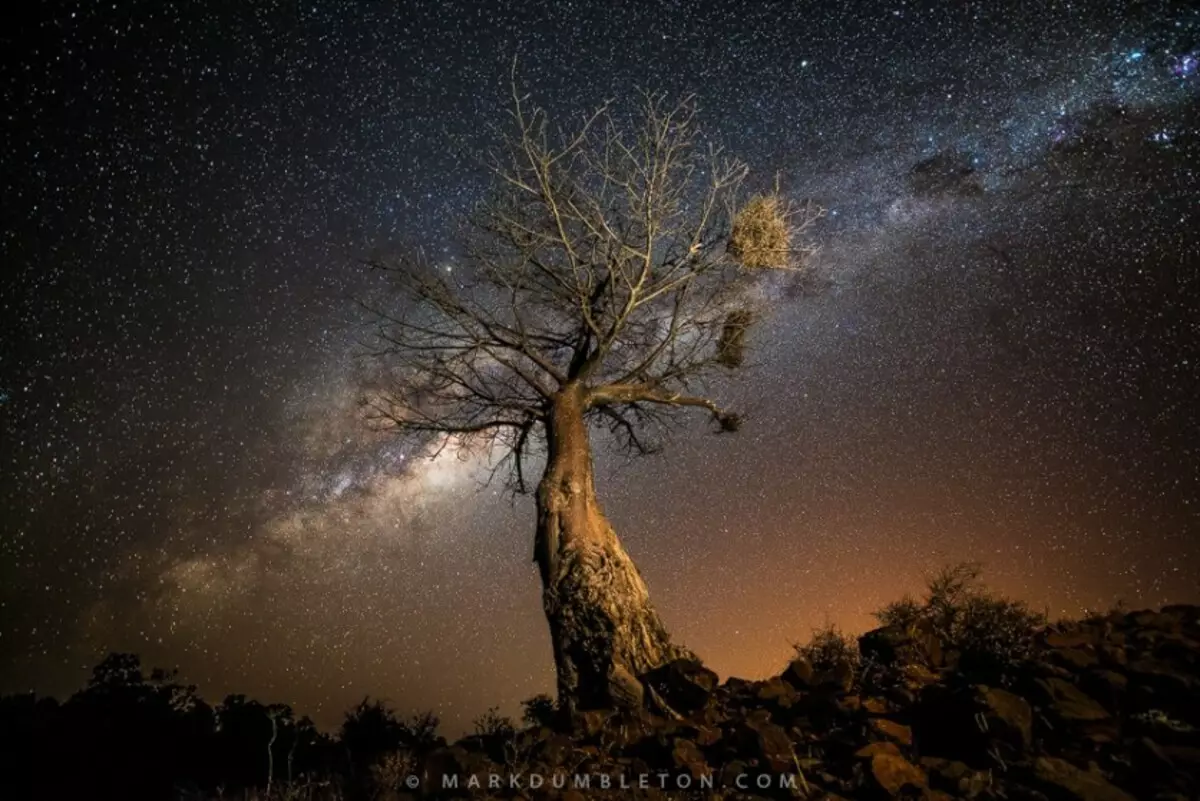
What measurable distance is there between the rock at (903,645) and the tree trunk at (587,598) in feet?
5.69

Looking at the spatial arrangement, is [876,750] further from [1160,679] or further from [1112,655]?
[1112,655]

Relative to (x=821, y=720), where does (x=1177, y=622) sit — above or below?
above

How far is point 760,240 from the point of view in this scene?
25.1 feet

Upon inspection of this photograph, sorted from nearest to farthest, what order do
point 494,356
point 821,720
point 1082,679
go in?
1. point 1082,679
2. point 821,720
3. point 494,356

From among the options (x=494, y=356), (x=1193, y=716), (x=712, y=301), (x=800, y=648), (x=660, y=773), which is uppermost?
(x=712, y=301)

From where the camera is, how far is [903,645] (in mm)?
5594

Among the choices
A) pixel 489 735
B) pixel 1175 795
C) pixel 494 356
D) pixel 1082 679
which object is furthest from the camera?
pixel 494 356

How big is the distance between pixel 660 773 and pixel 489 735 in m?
1.98

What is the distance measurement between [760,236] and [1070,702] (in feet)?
18.2

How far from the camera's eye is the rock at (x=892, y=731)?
400cm

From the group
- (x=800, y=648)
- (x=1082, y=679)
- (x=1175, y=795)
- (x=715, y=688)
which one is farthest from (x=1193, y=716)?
(x=800, y=648)

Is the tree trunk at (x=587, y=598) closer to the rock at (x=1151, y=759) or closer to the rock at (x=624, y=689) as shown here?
the rock at (x=624, y=689)

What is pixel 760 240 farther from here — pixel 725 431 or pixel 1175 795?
pixel 1175 795

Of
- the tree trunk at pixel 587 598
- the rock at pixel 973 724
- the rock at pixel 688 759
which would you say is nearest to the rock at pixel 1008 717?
the rock at pixel 973 724
